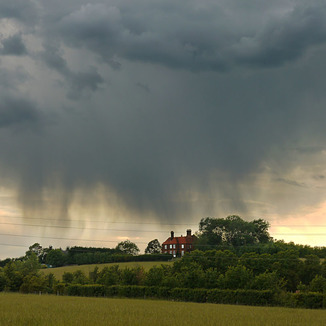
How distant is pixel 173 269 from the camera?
116m

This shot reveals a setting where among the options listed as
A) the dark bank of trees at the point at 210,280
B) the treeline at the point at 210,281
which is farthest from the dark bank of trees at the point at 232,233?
the treeline at the point at 210,281

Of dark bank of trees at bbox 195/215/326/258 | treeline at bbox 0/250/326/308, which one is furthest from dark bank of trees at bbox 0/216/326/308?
dark bank of trees at bbox 195/215/326/258

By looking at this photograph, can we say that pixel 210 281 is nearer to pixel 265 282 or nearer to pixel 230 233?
pixel 265 282

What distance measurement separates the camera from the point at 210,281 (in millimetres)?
96125

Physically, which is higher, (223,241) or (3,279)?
(223,241)

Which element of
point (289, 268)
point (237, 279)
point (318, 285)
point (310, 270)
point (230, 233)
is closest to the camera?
point (318, 285)

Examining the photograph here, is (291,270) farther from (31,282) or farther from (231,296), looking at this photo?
(31,282)

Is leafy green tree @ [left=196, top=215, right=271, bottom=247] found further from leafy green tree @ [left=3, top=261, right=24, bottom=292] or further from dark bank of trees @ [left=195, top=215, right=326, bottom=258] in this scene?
leafy green tree @ [left=3, top=261, right=24, bottom=292]

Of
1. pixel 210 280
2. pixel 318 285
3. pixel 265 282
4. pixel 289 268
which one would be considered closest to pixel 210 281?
pixel 210 280

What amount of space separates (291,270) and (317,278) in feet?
107

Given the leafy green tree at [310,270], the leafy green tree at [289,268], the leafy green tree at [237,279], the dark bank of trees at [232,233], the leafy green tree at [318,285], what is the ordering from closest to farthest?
the leafy green tree at [318,285], the leafy green tree at [237,279], the leafy green tree at [310,270], the leafy green tree at [289,268], the dark bank of trees at [232,233]

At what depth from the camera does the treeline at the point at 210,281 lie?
79.4 metres

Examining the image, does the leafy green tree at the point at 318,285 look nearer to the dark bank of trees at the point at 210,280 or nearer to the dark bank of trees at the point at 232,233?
the dark bank of trees at the point at 210,280

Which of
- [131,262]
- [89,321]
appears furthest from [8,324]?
[131,262]
